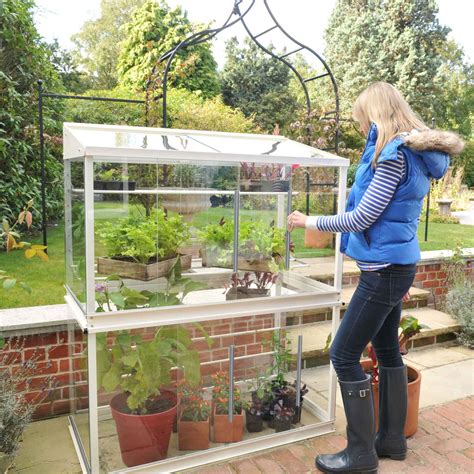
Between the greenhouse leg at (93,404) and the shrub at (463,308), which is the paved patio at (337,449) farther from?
the shrub at (463,308)

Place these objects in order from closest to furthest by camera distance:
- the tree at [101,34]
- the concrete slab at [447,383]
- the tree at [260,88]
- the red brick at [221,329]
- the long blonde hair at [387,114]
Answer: the long blonde hair at [387,114] < the red brick at [221,329] < the concrete slab at [447,383] < the tree at [260,88] < the tree at [101,34]

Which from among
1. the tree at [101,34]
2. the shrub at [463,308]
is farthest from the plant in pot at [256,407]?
the tree at [101,34]

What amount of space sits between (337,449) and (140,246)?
1.55 meters

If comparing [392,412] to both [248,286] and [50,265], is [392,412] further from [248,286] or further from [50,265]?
[50,265]

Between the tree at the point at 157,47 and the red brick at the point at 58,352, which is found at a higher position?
the tree at the point at 157,47

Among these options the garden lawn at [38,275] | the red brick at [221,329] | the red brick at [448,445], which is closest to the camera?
the red brick at [221,329]

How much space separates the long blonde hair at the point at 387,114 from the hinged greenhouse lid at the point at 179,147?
1.74ft

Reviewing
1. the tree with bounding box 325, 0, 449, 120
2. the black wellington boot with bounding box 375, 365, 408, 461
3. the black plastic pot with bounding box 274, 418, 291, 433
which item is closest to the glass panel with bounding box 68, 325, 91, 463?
the black plastic pot with bounding box 274, 418, 291, 433

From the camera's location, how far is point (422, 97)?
19.5 metres

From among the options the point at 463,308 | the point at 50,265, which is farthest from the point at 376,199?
the point at 50,265

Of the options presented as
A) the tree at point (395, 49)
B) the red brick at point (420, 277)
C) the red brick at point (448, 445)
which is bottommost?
the red brick at point (448, 445)

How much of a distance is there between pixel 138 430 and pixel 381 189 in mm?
1595

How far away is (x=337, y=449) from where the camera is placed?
8.77 ft

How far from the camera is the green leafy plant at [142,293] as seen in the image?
227 cm
